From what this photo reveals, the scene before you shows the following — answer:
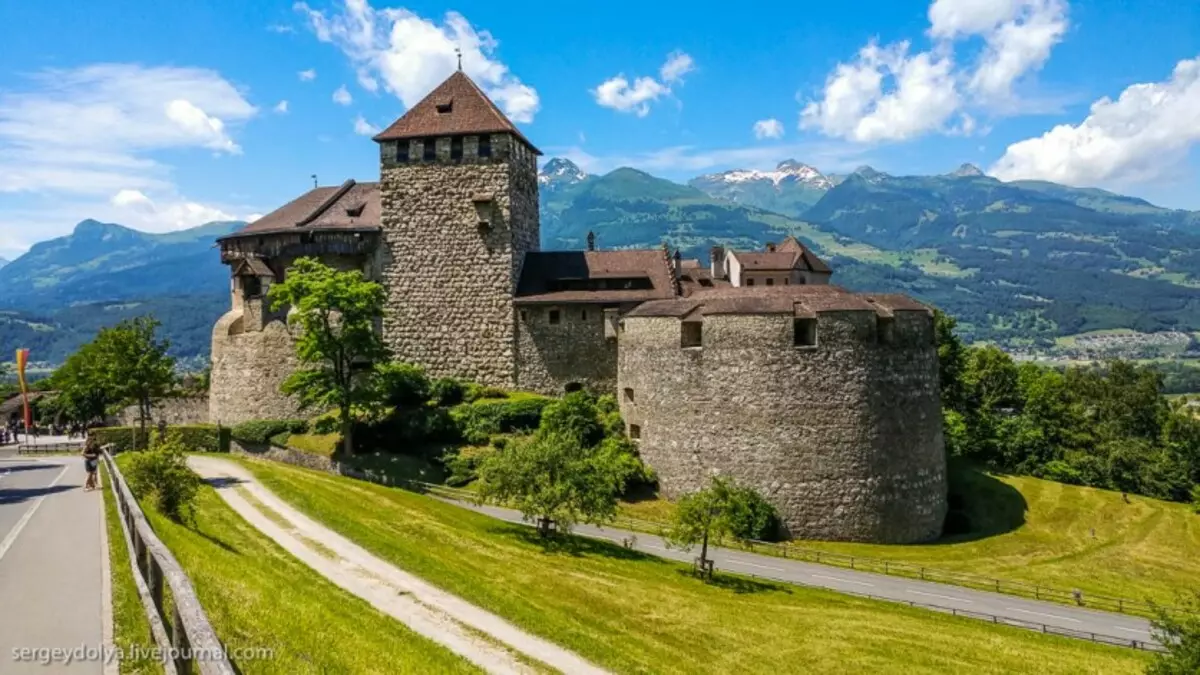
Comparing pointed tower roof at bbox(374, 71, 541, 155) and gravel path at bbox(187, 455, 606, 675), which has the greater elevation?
pointed tower roof at bbox(374, 71, 541, 155)

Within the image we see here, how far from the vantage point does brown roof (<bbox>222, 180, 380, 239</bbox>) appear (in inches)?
2125

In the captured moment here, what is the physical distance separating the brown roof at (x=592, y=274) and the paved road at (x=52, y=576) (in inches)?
1233

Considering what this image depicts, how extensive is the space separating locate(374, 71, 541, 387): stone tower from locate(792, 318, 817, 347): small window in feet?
61.3

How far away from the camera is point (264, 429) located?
1981 inches

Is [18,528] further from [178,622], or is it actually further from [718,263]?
[718,263]

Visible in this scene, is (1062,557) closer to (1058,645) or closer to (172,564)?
(1058,645)

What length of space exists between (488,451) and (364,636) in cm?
2970

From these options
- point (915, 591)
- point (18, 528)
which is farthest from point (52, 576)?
point (915, 591)

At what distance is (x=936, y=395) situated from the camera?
4650 cm

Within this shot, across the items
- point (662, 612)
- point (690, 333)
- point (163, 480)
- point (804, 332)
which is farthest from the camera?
point (690, 333)

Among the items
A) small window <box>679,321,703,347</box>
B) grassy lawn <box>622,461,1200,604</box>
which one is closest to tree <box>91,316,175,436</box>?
grassy lawn <box>622,461,1200,604</box>

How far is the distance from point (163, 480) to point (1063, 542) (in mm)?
46959

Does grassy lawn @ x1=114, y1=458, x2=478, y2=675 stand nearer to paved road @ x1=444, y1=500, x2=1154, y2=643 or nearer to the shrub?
paved road @ x1=444, y1=500, x2=1154, y2=643

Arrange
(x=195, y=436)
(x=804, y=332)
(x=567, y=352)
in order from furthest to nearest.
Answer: (x=567, y=352)
(x=195, y=436)
(x=804, y=332)
